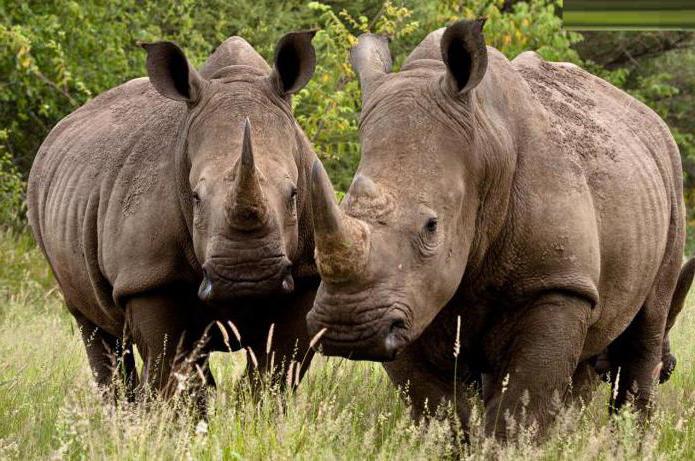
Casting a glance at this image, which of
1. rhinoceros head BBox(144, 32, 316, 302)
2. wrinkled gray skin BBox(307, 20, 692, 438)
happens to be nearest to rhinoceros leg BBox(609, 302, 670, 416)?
wrinkled gray skin BBox(307, 20, 692, 438)

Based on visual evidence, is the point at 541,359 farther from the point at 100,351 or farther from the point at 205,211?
the point at 100,351

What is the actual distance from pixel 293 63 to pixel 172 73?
1.94 feet

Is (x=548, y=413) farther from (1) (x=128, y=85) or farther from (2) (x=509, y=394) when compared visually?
(1) (x=128, y=85)

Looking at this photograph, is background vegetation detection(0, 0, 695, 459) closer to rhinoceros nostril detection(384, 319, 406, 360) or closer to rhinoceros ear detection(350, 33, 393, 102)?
rhinoceros nostril detection(384, 319, 406, 360)

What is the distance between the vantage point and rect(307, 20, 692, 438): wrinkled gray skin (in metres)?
4.88

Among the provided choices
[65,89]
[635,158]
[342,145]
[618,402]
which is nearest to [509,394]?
[635,158]

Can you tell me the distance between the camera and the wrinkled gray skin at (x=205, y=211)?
6.00m

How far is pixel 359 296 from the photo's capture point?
481 centimetres

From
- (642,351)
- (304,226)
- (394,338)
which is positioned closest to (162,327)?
(304,226)

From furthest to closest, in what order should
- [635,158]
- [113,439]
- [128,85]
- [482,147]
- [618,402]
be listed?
[128,85] → [618,402] → [635,158] → [482,147] → [113,439]

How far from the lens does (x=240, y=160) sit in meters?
5.95

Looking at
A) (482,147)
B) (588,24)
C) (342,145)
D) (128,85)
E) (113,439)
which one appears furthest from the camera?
(342,145)

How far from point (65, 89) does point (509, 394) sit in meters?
8.92

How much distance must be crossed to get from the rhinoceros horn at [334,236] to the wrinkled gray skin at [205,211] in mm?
1116
